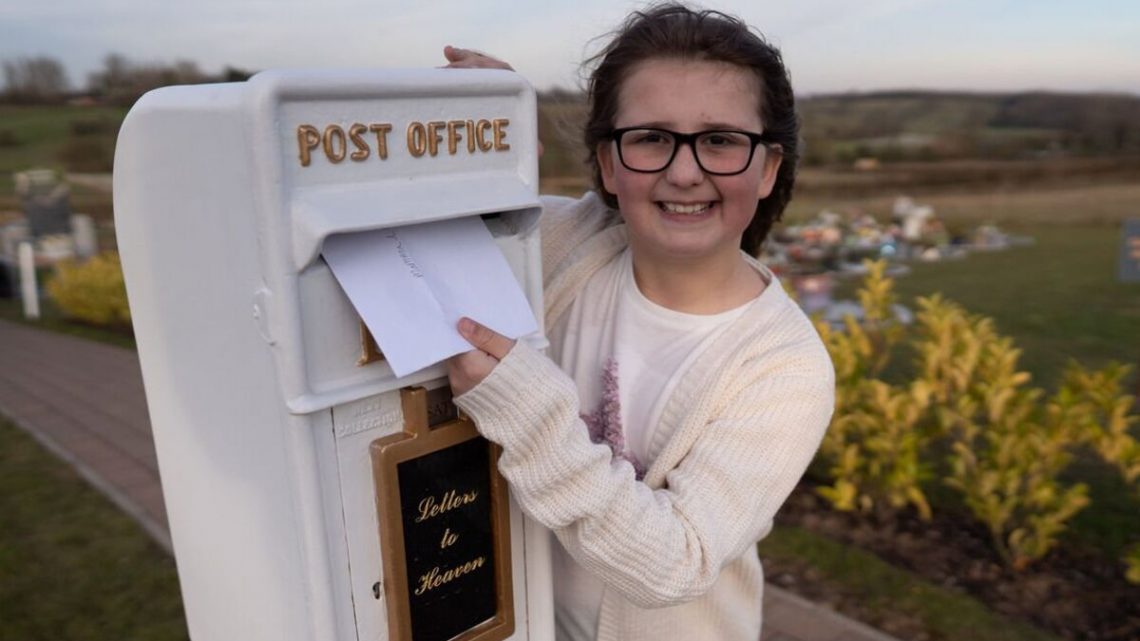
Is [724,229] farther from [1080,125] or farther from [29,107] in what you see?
[29,107]

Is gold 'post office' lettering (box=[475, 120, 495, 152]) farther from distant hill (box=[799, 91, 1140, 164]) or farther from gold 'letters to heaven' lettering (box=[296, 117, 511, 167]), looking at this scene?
distant hill (box=[799, 91, 1140, 164])

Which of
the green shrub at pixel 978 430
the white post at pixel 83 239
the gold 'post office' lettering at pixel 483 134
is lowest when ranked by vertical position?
the white post at pixel 83 239

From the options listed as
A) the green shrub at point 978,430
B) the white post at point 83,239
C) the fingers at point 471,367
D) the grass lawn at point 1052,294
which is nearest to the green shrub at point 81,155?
the white post at point 83,239

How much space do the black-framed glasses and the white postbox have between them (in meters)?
0.19

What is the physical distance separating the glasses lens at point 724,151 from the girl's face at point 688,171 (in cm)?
1

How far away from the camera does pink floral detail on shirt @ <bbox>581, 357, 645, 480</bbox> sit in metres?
1.45

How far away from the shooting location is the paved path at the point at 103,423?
2707mm

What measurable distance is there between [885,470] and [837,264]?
4.21 metres

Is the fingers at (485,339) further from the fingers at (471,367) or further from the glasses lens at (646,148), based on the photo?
the glasses lens at (646,148)

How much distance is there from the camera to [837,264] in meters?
7.12

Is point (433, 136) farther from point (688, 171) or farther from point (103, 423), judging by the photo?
point (103, 423)

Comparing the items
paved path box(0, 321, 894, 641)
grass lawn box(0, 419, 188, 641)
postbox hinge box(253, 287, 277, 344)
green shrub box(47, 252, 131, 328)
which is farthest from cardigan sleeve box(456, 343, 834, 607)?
green shrub box(47, 252, 131, 328)

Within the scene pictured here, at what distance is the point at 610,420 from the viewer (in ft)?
4.82

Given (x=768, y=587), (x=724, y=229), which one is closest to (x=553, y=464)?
(x=724, y=229)
